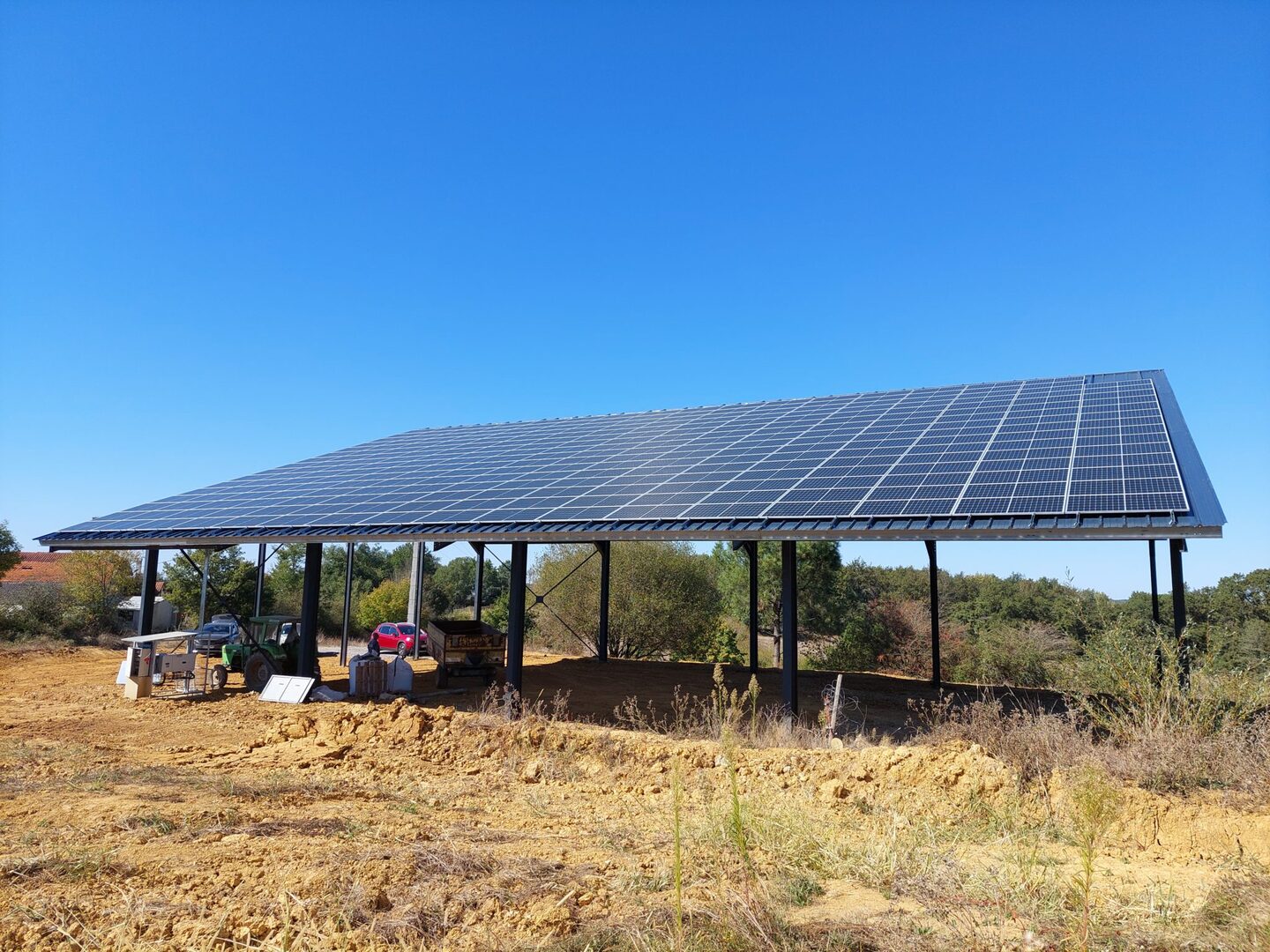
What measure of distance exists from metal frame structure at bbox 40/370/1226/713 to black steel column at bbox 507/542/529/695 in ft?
0.06

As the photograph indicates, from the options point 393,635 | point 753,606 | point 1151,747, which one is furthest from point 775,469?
point 393,635

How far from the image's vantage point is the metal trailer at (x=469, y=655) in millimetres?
18219

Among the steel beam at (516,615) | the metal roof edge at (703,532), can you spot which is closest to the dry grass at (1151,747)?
the metal roof edge at (703,532)

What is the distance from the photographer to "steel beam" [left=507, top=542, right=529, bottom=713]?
13.8m

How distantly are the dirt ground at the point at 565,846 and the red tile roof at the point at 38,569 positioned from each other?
137 feet

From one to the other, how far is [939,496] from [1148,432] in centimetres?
447

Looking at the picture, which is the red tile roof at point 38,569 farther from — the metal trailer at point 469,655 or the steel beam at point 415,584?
the metal trailer at point 469,655

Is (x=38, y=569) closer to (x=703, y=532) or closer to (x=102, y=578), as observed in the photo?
(x=102, y=578)

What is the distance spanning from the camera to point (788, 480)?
515 inches

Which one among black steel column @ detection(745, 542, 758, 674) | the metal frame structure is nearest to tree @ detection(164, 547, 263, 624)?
the metal frame structure

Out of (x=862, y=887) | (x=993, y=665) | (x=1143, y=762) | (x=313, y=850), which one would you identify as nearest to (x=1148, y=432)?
(x=1143, y=762)

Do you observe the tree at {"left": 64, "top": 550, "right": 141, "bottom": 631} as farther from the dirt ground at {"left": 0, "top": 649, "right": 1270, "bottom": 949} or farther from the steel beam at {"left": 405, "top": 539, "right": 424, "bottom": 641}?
the dirt ground at {"left": 0, "top": 649, "right": 1270, "bottom": 949}

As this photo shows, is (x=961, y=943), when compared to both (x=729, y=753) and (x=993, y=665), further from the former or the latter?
(x=993, y=665)

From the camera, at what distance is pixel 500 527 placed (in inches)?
511
